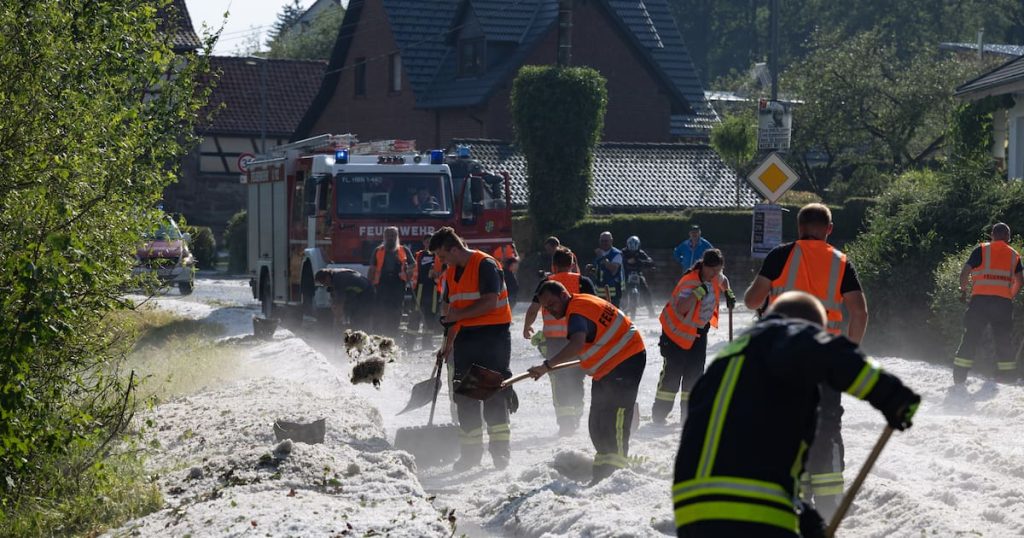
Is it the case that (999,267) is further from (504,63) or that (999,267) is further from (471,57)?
(471,57)

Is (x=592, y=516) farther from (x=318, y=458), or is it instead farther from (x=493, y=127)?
(x=493, y=127)

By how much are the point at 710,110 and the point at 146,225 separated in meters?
34.8

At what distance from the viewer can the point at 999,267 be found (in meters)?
14.7

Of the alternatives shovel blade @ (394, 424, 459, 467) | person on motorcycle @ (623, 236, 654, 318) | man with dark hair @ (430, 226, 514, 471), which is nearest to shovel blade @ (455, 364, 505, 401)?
man with dark hair @ (430, 226, 514, 471)

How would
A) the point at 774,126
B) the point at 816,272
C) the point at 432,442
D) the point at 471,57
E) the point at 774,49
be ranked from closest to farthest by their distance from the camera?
the point at 816,272
the point at 432,442
the point at 774,126
the point at 774,49
the point at 471,57

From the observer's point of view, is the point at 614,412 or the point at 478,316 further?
the point at 478,316

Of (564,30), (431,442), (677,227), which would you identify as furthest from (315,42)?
(431,442)

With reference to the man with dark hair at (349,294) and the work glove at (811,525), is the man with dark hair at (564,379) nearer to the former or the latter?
the man with dark hair at (349,294)

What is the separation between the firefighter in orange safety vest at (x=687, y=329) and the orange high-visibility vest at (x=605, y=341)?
8.60 ft

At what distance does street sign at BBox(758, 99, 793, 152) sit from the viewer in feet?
64.3

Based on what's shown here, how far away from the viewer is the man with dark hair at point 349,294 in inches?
751

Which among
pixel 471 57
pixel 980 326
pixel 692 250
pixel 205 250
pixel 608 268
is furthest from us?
pixel 205 250

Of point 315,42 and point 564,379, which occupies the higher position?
point 315,42

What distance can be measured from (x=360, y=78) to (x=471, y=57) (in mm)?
7202
